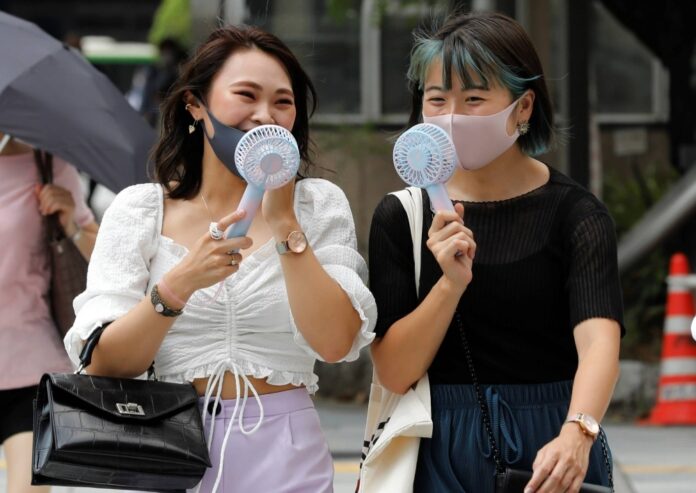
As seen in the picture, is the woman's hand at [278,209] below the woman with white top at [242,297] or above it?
above

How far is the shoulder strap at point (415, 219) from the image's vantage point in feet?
10.6

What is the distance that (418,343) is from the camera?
10.2 ft

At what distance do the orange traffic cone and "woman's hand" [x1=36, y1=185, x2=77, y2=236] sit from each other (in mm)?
4832

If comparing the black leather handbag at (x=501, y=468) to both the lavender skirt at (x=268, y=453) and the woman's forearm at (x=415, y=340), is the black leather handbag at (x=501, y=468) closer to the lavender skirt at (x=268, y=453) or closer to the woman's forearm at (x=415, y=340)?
the woman's forearm at (x=415, y=340)

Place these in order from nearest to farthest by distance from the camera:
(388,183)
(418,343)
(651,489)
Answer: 1. (418,343)
2. (651,489)
3. (388,183)

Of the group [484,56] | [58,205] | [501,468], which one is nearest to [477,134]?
[484,56]

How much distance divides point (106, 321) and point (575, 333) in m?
0.98

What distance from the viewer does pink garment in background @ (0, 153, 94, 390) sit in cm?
451

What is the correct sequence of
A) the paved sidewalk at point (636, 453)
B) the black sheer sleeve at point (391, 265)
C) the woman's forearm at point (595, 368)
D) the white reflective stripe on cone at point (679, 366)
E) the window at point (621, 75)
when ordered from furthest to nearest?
1. the window at point (621, 75)
2. the white reflective stripe on cone at point (679, 366)
3. the paved sidewalk at point (636, 453)
4. the black sheer sleeve at point (391, 265)
5. the woman's forearm at point (595, 368)

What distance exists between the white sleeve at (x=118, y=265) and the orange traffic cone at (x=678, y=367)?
581 centimetres

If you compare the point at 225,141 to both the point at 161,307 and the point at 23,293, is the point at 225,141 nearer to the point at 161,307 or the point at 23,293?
the point at 161,307

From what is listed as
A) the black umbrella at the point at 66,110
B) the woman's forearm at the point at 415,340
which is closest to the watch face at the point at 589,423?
the woman's forearm at the point at 415,340

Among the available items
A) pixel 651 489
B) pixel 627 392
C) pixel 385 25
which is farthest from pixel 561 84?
pixel 651 489

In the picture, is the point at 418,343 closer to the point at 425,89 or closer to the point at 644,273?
the point at 425,89
